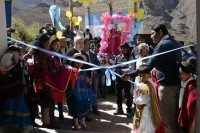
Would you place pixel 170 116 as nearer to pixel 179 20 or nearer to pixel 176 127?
pixel 176 127

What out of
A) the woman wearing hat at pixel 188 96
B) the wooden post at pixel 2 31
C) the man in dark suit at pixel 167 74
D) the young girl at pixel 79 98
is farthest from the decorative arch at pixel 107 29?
the woman wearing hat at pixel 188 96

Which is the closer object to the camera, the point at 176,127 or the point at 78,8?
the point at 176,127

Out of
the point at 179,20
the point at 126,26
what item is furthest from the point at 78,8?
the point at 126,26

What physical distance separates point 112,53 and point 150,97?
502 cm

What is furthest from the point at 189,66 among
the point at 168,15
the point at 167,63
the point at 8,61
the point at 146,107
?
the point at 168,15

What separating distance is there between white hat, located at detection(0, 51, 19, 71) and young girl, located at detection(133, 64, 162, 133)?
198 cm

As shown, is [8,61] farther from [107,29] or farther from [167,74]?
[107,29]

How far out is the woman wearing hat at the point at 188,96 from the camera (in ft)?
16.4

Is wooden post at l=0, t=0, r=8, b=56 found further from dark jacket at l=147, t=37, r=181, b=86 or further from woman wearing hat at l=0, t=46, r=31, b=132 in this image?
dark jacket at l=147, t=37, r=181, b=86

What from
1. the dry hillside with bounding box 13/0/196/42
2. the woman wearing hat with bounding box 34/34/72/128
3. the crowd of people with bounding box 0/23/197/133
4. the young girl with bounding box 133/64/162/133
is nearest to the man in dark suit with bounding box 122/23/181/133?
the crowd of people with bounding box 0/23/197/133

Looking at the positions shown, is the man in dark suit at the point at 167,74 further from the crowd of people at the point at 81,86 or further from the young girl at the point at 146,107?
the young girl at the point at 146,107

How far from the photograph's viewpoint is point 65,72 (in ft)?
19.7

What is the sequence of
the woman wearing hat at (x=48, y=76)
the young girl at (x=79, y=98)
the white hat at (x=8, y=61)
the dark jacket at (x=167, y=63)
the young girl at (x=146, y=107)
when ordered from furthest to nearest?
the young girl at (x=79, y=98) → the woman wearing hat at (x=48, y=76) → the dark jacket at (x=167, y=63) → the white hat at (x=8, y=61) → the young girl at (x=146, y=107)

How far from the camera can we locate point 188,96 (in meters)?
5.09
